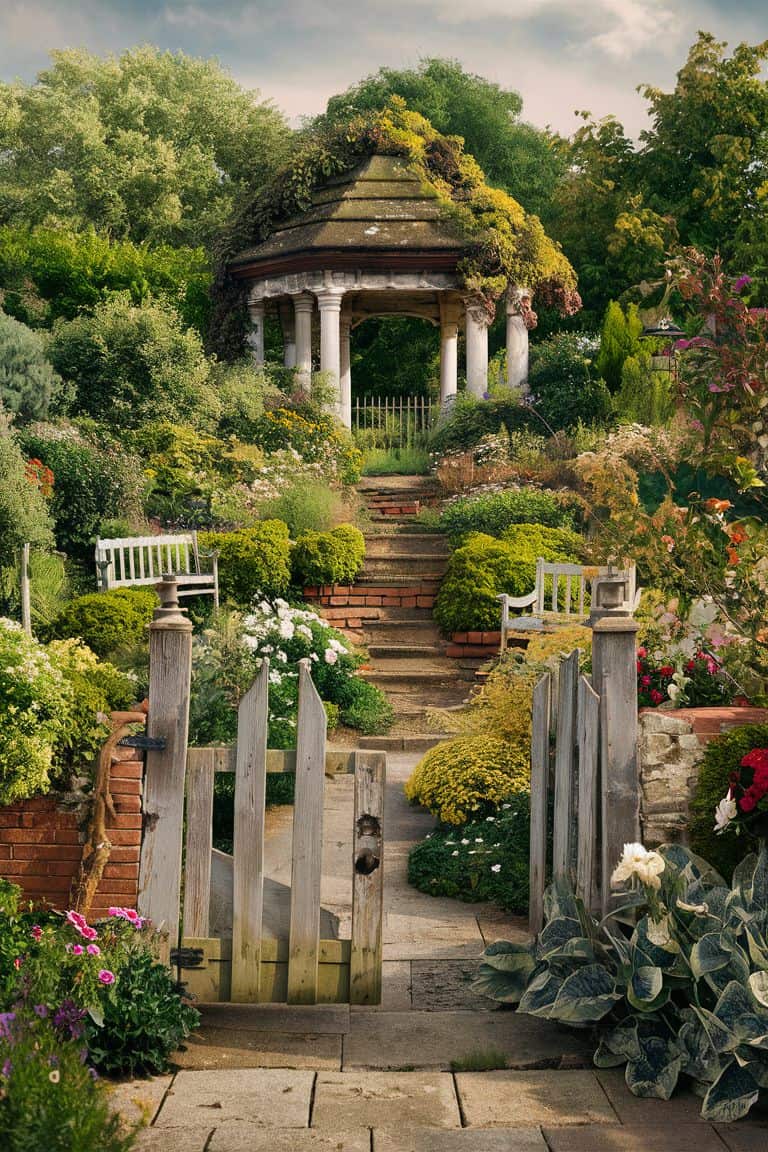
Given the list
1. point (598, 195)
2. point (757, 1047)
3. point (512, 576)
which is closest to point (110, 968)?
point (757, 1047)

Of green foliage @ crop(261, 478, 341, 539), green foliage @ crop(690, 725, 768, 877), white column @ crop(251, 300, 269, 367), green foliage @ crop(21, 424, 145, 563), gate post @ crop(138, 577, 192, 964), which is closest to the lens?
gate post @ crop(138, 577, 192, 964)

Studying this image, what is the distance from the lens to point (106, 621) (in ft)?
31.6

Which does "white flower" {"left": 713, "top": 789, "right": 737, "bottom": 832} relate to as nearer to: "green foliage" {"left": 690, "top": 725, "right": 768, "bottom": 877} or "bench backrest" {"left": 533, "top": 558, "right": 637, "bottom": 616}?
"green foliage" {"left": 690, "top": 725, "right": 768, "bottom": 877}

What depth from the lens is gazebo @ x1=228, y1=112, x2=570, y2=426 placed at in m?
17.4

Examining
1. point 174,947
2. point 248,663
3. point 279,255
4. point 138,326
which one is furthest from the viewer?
point 279,255

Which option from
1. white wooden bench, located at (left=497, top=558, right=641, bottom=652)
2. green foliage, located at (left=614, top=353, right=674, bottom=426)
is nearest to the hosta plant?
white wooden bench, located at (left=497, top=558, right=641, bottom=652)

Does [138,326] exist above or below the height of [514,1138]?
above

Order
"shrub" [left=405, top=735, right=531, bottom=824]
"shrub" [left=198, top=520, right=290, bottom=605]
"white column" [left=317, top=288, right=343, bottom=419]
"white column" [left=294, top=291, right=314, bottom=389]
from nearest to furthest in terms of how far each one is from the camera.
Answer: "shrub" [left=405, top=735, right=531, bottom=824]
"shrub" [left=198, top=520, right=290, bottom=605]
"white column" [left=317, top=288, right=343, bottom=419]
"white column" [left=294, top=291, right=314, bottom=389]

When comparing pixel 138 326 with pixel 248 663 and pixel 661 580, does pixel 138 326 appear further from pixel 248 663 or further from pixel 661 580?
pixel 661 580

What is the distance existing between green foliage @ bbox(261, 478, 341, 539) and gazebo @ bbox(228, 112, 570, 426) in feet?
13.7

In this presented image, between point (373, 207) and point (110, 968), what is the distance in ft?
51.8

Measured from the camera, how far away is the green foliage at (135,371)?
52.0 feet

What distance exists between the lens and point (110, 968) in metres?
3.65

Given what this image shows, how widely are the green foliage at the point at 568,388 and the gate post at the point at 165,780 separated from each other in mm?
12805
